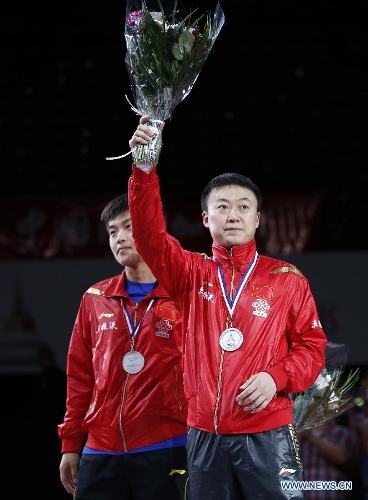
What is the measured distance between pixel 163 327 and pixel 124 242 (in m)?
0.36

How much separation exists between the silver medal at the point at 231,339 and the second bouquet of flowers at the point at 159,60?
0.55m

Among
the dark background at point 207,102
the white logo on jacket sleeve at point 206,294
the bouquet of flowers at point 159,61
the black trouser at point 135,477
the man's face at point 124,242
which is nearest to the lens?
the bouquet of flowers at point 159,61

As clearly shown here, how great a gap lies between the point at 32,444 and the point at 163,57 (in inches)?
161

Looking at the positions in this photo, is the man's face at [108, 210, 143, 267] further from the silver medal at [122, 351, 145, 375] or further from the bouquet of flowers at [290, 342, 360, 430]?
→ the bouquet of flowers at [290, 342, 360, 430]

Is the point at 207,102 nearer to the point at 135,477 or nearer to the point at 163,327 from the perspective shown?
the point at 163,327

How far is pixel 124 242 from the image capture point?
9.96 feet

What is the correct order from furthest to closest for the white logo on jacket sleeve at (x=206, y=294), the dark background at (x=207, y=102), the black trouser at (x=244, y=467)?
the dark background at (x=207, y=102) → the white logo on jacket sleeve at (x=206, y=294) → the black trouser at (x=244, y=467)

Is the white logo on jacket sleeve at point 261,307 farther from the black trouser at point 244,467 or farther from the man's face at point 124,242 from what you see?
the man's face at point 124,242

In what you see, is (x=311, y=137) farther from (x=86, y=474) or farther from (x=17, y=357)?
(x=86, y=474)

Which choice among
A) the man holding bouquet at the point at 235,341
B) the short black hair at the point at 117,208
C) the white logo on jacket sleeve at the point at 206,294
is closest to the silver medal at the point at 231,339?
the man holding bouquet at the point at 235,341

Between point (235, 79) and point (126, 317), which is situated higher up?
point (235, 79)

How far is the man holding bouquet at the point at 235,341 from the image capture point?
227cm

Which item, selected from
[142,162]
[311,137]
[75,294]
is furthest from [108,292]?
[311,137]

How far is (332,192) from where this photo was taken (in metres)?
5.89
